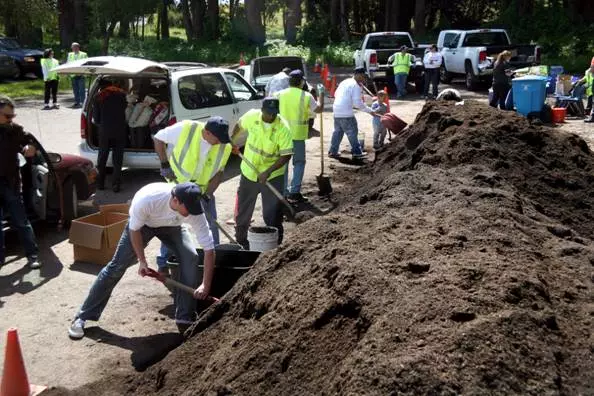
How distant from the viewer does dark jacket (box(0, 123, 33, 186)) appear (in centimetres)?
802

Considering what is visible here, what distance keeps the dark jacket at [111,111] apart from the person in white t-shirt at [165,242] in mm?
5147

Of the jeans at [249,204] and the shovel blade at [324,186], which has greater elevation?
the jeans at [249,204]

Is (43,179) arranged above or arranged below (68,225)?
above

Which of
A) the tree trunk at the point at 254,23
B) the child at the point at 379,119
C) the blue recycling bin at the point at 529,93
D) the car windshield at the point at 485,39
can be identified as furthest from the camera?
the tree trunk at the point at 254,23

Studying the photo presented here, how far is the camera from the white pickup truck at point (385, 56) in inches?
965

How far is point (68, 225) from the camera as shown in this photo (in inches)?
383

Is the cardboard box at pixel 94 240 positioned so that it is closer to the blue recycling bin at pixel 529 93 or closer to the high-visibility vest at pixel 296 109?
the high-visibility vest at pixel 296 109

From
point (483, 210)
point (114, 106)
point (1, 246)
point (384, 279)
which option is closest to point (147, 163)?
point (114, 106)

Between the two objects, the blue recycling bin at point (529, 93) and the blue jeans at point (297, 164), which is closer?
the blue jeans at point (297, 164)

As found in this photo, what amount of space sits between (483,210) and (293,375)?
8.99ft

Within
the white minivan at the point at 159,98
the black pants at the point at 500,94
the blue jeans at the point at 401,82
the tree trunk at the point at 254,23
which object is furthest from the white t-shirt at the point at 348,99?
the tree trunk at the point at 254,23

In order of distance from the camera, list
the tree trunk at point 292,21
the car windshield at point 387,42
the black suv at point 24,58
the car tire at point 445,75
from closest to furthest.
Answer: the car windshield at point 387,42 → the car tire at point 445,75 → the black suv at point 24,58 → the tree trunk at point 292,21

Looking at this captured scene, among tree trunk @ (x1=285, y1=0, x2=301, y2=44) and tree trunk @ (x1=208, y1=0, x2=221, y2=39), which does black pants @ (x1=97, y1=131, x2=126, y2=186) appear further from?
tree trunk @ (x1=208, y1=0, x2=221, y2=39)

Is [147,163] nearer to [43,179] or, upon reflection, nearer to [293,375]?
[43,179]
